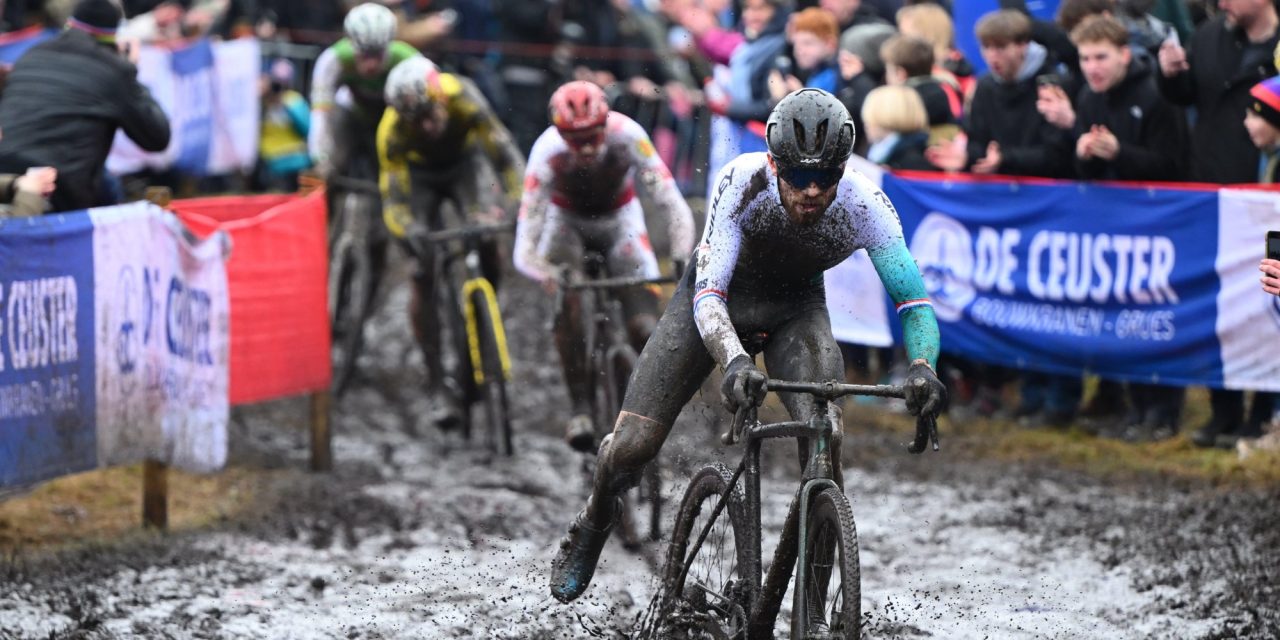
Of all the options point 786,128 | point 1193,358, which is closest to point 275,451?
point 1193,358

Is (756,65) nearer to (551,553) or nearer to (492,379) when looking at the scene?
(492,379)

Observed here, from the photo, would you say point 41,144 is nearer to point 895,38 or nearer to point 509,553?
point 509,553

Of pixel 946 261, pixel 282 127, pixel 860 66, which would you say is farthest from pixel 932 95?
pixel 282 127

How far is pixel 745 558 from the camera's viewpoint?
632cm

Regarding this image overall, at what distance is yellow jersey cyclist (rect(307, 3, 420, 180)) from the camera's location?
494 inches

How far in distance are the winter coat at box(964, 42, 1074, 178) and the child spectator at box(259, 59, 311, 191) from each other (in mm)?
9493

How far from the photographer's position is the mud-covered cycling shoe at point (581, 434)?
31.5ft

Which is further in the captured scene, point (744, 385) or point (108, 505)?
point (108, 505)

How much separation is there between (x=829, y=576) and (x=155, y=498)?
4.71m

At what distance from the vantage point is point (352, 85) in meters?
13.0

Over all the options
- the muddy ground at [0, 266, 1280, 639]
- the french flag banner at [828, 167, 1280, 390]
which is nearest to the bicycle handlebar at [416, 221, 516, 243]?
the muddy ground at [0, 266, 1280, 639]

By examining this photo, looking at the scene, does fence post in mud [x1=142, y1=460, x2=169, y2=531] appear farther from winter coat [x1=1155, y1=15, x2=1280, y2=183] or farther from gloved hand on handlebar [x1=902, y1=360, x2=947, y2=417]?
winter coat [x1=1155, y1=15, x2=1280, y2=183]

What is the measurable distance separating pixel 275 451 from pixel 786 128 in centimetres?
677

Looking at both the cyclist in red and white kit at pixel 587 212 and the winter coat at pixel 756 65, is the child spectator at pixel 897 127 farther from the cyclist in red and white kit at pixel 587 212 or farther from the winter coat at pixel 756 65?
the cyclist in red and white kit at pixel 587 212
